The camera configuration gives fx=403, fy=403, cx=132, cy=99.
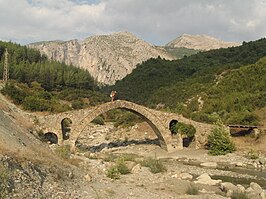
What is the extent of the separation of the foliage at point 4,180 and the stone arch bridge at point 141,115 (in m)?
32.2

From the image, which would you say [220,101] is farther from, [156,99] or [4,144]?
[4,144]

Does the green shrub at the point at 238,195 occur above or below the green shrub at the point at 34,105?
below

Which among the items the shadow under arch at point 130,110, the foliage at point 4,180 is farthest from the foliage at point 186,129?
the foliage at point 4,180

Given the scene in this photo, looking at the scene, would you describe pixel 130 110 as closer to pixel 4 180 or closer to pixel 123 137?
pixel 123 137

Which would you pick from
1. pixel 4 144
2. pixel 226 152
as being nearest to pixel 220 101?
pixel 226 152

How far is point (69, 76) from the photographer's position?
10850 centimetres

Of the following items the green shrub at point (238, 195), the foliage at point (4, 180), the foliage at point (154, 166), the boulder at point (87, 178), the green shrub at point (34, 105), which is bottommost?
the green shrub at point (238, 195)

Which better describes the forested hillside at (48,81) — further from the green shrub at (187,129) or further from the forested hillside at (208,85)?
the green shrub at (187,129)

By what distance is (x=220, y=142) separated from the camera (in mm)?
48344

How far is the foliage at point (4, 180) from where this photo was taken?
14985 millimetres

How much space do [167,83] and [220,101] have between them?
41.7m

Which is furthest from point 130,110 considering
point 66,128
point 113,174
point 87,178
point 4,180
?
point 4,180

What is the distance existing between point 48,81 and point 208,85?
3926 cm

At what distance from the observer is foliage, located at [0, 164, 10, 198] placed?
49.2 ft
